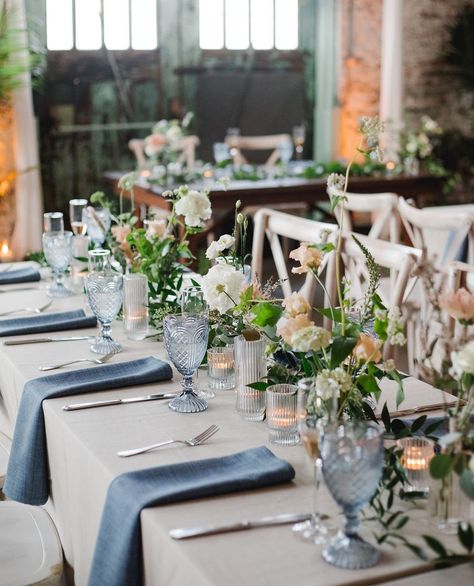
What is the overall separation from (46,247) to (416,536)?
6.12 feet

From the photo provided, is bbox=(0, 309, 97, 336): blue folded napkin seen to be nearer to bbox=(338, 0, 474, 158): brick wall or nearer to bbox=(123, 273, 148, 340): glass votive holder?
bbox=(123, 273, 148, 340): glass votive holder

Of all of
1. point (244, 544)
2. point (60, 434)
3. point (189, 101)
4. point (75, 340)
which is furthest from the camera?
point (189, 101)

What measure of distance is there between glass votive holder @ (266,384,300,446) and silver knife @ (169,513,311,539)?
0.30 meters

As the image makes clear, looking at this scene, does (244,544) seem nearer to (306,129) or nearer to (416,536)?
(416,536)

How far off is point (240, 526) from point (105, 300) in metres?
1.00

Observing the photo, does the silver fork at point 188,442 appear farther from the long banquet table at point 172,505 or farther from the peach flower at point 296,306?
the peach flower at point 296,306

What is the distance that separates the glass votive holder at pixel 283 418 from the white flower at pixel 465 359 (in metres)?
0.47

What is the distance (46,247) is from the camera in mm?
2998

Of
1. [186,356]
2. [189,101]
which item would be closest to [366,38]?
[189,101]

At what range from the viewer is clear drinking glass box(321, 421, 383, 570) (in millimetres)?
1313

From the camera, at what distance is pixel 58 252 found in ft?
9.86

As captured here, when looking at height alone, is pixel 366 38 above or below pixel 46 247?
above

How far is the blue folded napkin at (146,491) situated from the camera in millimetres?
1514

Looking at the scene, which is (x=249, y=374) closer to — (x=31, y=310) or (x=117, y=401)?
(x=117, y=401)
